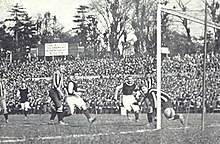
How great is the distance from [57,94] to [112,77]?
344mm

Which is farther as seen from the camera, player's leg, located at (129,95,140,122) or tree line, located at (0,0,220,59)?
player's leg, located at (129,95,140,122)

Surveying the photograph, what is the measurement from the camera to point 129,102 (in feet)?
10.4

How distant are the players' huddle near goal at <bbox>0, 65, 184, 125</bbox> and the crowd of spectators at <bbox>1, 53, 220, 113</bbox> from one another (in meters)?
0.03

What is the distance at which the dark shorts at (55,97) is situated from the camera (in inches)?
123

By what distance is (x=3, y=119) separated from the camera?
3096 mm

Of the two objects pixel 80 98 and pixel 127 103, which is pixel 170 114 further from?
pixel 80 98

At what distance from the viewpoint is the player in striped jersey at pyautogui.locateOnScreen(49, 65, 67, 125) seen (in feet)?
10.2

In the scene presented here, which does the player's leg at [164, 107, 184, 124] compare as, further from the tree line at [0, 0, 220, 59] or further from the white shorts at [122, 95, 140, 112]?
the tree line at [0, 0, 220, 59]

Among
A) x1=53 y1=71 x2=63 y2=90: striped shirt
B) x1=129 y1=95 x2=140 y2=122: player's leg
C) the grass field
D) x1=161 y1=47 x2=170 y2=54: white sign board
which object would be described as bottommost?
the grass field

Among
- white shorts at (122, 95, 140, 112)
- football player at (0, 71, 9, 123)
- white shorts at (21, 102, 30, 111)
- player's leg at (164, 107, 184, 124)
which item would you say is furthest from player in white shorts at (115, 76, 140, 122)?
football player at (0, 71, 9, 123)

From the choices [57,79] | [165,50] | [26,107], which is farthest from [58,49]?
[165,50]

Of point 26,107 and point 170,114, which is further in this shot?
point 170,114

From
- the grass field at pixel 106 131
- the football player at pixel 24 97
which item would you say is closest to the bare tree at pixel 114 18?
the grass field at pixel 106 131

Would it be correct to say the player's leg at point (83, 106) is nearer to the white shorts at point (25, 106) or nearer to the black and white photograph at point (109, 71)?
the black and white photograph at point (109, 71)
